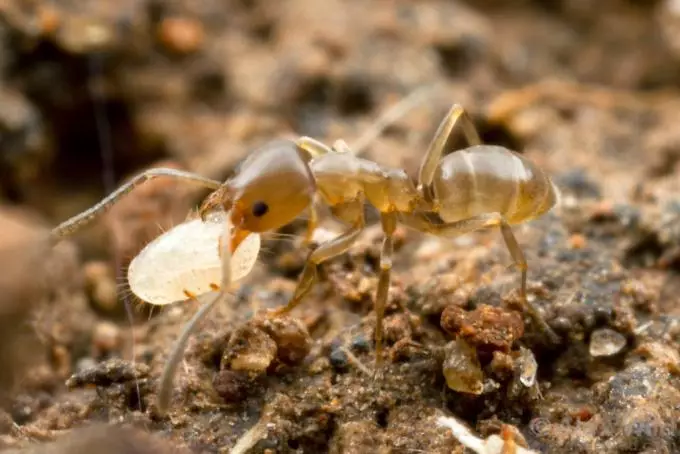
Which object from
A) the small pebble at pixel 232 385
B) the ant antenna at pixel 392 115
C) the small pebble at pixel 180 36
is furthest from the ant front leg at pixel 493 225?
the small pebble at pixel 180 36

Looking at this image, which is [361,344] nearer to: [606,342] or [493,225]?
[493,225]

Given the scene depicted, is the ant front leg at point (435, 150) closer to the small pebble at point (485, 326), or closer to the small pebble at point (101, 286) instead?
the small pebble at point (485, 326)

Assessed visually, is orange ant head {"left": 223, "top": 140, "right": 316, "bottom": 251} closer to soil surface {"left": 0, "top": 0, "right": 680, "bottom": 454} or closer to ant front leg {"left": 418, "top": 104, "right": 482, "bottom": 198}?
soil surface {"left": 0, "top": 0, "right": 680, "bottom": 454}

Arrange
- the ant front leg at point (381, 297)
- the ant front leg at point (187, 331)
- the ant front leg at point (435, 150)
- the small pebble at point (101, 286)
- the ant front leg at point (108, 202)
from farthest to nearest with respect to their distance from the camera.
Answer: the small pebble at point (101, 286) → the ant front leg at point (435, 150) → the ant front leg at point (108, 202) → the ant front leg at point (381, 297) → the ant front leg at point (187, 331)

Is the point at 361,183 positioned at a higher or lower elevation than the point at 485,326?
higher

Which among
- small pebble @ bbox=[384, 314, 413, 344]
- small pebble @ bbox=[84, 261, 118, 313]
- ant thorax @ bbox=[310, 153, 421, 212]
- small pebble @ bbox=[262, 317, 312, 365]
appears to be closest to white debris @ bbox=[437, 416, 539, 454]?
small pebble @ bbox=[384, 314, 413, 344]

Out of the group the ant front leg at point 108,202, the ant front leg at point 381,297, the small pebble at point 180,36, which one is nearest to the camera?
the ant front leg at point 381,297

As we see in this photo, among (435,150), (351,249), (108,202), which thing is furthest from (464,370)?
(108,202)
